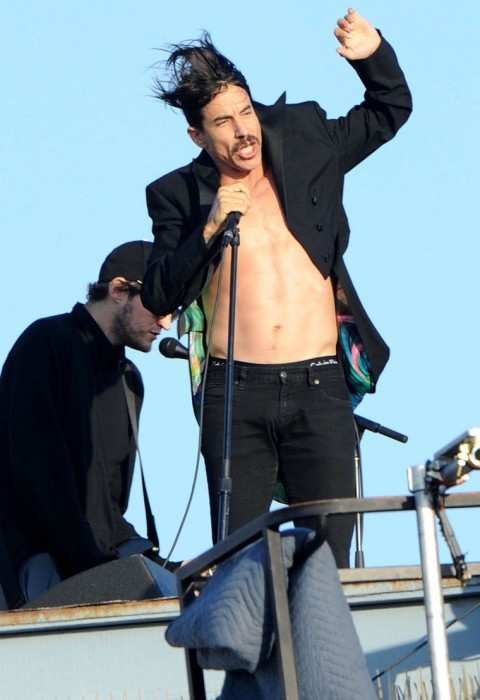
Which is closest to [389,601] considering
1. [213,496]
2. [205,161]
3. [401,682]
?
[401,682]

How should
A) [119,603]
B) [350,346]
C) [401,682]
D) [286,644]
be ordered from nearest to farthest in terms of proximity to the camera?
1. [286,644]
2. [401,682]
3. [119,603]
4. [350,346]

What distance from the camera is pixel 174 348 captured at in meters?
5.73

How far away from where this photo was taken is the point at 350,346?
5.16m

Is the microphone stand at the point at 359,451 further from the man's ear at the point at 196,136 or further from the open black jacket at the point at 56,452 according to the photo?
the man's ear at the point at 196,136

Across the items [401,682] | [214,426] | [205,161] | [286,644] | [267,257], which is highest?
[205,161]

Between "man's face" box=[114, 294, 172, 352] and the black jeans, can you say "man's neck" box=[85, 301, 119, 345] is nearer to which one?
"man's face" box=[114, 294, 172, 352]

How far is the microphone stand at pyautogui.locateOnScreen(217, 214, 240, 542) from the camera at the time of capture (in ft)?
15.6

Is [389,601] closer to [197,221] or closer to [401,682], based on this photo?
[401,682]

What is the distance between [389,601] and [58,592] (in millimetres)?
1247

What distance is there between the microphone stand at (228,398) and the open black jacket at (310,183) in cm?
15

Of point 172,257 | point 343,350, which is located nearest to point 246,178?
point 172,257

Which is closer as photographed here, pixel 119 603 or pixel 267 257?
pixel 119 603

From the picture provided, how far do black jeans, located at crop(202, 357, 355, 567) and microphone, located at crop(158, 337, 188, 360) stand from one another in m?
A: 0.65

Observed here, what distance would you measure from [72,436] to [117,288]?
81 cm
